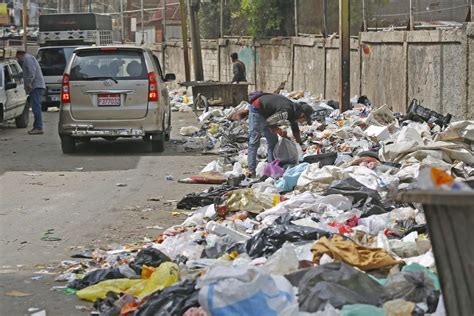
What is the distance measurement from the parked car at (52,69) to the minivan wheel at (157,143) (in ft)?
38.7

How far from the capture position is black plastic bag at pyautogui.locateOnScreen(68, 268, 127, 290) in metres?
7.38

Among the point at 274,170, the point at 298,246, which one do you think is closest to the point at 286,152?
the point at 274,170

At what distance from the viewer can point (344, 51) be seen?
19.6m

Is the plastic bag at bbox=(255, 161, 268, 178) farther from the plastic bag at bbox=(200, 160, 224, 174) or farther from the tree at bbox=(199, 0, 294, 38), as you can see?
the tree at bbox=(199, 0, 294, 38)

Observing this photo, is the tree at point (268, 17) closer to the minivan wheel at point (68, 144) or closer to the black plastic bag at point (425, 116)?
the black plastic bag at point (425, 116)

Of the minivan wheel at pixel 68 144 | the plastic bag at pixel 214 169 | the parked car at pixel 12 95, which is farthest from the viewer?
the parked car at pixel 12 95

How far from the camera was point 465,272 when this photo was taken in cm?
359

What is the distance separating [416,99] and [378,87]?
2.56m

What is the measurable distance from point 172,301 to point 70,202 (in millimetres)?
5461

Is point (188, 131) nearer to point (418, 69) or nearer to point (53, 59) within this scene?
point (418, 69)

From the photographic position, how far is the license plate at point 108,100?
51.3ft

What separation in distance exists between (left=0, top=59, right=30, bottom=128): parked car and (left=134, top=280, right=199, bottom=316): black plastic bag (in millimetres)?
14405

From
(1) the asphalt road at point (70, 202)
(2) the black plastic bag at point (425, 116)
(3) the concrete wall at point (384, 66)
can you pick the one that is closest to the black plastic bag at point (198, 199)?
(1) the asphalt road at point (70, 202)

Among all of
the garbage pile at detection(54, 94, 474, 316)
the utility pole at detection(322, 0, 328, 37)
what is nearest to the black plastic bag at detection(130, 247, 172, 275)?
the garbage pile at detection(54, 94, 474, 316)
